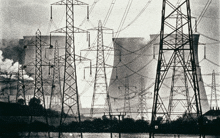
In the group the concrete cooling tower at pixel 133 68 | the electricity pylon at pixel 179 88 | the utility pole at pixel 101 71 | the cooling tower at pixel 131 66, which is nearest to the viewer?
the electricity pylon at pixel 179 88

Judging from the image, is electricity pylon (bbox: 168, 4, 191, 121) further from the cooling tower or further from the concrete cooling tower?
the cooling tower

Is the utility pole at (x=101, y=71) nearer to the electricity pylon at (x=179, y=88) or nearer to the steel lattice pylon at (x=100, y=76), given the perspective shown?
the steel lattice pylon at (x=100, y=76)

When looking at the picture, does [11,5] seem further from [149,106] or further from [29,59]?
[149,106]

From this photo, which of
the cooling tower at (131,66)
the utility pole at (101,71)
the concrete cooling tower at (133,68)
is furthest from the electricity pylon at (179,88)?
the utility pole at (101,71)

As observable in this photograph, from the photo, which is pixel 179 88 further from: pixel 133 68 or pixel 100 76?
pixel 133 68

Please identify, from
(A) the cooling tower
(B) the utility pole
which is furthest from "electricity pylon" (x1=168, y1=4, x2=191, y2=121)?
(B) the utility pole

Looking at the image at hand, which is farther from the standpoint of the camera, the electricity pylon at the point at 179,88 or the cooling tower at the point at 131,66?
the cooling tower at the point at 131,66

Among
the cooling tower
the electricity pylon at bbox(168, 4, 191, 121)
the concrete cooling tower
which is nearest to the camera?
the electricity pylon at bbox(168, 4, 191, 121)

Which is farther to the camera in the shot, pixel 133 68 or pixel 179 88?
pixel 133 68

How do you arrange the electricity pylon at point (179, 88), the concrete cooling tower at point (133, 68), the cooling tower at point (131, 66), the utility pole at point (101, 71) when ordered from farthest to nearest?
the cooling tower at point (131, 66) → the concrete cooling tower at point (133, 68) → the utility pole at point (101, 71) → the electricity pylon at point (179, 88)

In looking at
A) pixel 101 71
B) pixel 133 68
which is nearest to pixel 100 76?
pixel 133 68

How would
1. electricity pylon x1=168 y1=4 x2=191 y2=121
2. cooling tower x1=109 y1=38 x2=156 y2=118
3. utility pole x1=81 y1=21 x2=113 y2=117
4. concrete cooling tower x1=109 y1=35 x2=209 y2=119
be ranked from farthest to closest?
cooling tower x1=109 y1=38 x2=156 y2=118
concrete cooling tower x1=109 y1=35 x2=209 y2=119
utility pole x1=81 y1=21 x2=113 y2=117
electricity pylon x1=168 y1=4 x2=191 y2=121

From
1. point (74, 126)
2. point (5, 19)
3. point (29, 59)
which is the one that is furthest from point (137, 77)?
point (74, 126)
